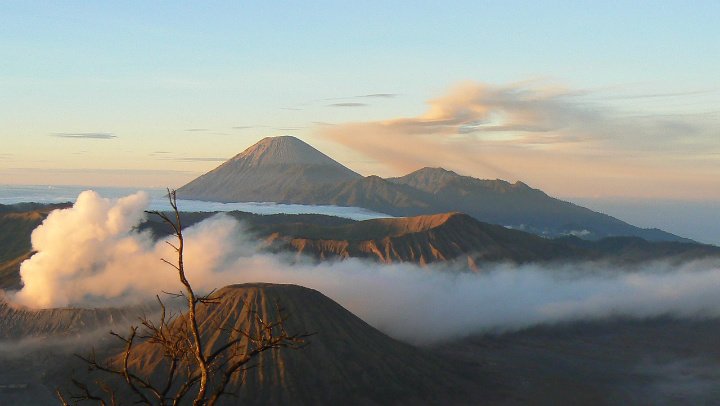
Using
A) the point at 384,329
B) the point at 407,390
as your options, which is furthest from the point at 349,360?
the point at 384,329

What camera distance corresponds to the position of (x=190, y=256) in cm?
19838

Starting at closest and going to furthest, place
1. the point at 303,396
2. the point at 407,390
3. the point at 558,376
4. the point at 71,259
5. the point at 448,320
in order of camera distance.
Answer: the point at 303,396 < the point at 407,390 < the point at 558,376 < the point at 71,259 < the point at 448,320

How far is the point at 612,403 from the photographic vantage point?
121 metres

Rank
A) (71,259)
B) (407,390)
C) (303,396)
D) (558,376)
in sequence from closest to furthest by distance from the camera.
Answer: (303,396) → (407,390) → (558,376) → (71,259)

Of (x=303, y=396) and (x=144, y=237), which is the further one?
(x=144, y=237)

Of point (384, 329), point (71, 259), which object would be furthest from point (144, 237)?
point (384, 329)

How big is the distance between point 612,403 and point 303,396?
5175 cm

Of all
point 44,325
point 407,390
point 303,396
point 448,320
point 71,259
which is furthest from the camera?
point 448,320

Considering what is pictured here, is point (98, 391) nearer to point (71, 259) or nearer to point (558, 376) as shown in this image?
point (71, 259)

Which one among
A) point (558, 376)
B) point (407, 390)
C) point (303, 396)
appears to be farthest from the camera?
point (558, 376)

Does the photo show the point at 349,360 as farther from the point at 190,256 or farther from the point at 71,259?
the point at 190,256

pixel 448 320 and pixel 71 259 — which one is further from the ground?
pixel 71 259

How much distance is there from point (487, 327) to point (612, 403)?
70519 mm

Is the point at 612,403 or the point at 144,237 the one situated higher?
the point at 144,237
